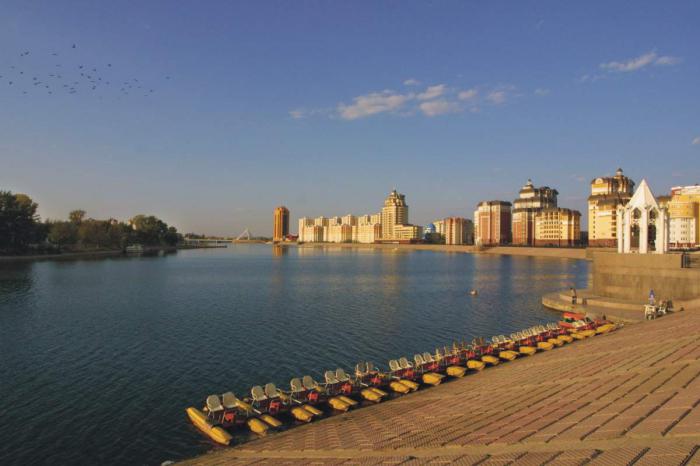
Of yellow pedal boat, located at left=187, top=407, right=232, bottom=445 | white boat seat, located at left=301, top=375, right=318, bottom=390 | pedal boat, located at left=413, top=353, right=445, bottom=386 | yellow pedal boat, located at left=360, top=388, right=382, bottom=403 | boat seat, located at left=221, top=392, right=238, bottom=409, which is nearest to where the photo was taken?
yellow pedal boat, located at left=187, top=407, right=232, bottom=445

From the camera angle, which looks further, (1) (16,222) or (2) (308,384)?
(1) (16,222)

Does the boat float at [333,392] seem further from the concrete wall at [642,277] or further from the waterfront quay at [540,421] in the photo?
the concrete wall at [642,277]

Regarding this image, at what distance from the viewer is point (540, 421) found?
1366cm

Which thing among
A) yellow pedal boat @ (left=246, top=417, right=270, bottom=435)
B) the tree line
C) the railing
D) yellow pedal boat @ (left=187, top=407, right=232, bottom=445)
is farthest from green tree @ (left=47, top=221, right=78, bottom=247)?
the railing

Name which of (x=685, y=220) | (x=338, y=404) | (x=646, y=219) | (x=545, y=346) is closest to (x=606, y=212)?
(x=685, y=220)

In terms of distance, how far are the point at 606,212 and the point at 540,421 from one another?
193m

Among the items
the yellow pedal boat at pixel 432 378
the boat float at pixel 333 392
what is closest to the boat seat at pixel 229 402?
the boat float at pixel 333 392

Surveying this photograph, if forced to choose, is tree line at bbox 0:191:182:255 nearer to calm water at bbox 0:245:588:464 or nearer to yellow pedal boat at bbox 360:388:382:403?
calm water at bbox 0:245:588:464

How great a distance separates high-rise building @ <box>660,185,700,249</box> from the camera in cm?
14425

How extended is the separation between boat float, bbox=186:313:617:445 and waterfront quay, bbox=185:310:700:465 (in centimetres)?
182

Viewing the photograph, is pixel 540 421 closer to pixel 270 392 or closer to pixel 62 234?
pixel 270 392

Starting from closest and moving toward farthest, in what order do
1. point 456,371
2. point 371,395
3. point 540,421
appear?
point 540,421
point 371,395
point 456,371

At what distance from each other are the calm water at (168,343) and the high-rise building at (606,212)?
116710mm

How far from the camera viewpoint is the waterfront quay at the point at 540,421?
10.3 m
